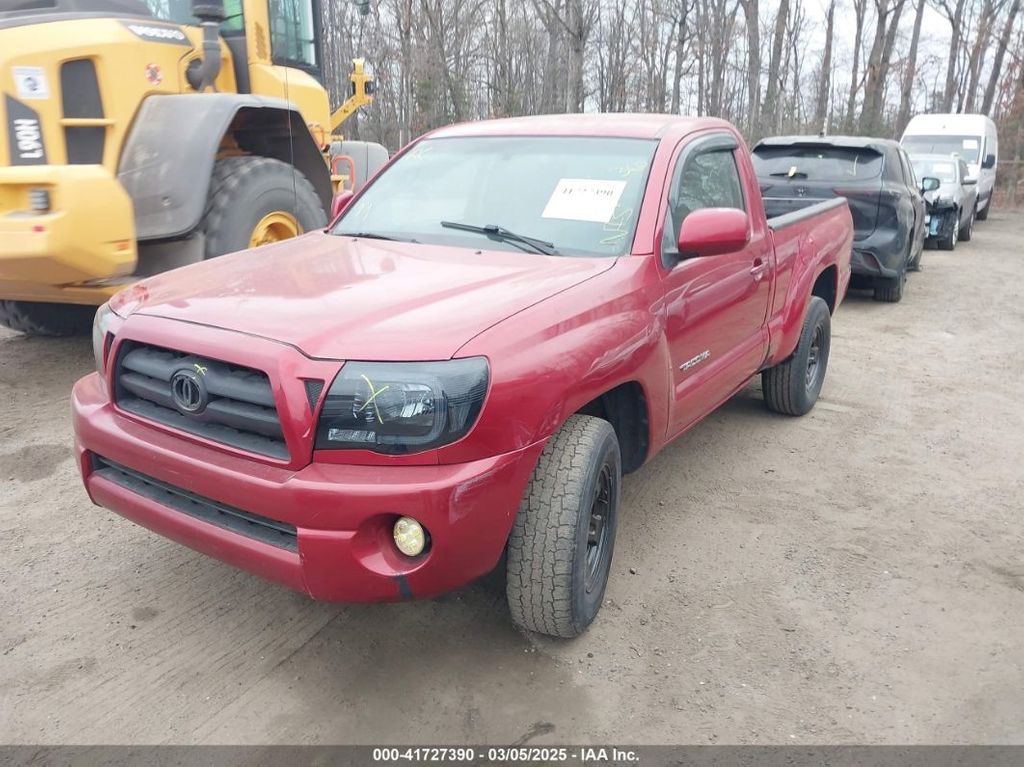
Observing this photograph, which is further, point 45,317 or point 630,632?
point 45,317

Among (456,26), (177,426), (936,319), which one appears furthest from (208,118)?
(456,26)

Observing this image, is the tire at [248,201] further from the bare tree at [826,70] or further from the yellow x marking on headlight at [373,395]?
the bare tree at [826,70]

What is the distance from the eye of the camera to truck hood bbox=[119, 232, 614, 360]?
8.00 ft

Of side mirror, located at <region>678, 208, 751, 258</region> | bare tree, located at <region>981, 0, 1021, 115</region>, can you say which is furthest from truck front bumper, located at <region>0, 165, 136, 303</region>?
bare tree, located at <region>981, 0, 1021, 115</region>

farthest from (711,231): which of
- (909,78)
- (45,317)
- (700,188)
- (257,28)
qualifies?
(909,78)

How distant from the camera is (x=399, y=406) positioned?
2324 millimetres

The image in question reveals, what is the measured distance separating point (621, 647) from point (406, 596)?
0.93 m

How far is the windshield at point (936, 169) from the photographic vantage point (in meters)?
14.1

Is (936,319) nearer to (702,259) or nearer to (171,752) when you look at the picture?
(702,259)

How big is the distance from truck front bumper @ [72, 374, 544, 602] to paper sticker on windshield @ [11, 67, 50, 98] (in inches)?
126

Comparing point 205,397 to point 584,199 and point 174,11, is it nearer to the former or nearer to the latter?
point 584,199

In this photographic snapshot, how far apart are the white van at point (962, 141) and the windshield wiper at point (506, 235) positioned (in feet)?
55.7

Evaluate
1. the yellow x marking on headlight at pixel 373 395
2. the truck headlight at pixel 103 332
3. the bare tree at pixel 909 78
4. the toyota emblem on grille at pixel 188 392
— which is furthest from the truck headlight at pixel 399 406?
the bare tree at pixel 909 78

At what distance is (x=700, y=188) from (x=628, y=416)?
1244mm
